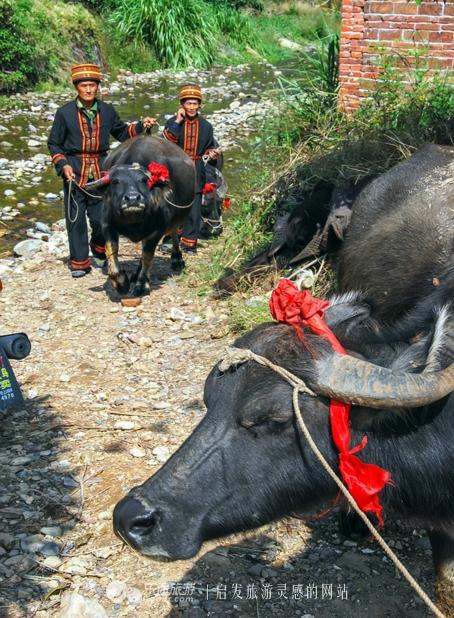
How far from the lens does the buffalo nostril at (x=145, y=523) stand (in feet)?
8.30

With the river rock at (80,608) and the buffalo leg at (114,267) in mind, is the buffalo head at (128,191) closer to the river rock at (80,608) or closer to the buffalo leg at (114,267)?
the buffalo leg at (114,267)

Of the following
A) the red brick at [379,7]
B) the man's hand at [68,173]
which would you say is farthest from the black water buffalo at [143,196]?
the red brick at [379,7]

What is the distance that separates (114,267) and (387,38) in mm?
3896

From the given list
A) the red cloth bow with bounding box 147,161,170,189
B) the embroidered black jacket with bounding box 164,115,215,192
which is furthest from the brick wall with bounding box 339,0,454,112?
the red cloth bow with bounding box 147,161,170,189

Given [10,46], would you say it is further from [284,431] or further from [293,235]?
[284,431]

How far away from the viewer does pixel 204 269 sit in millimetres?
7938

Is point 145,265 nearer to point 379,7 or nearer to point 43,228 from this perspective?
point 43,228

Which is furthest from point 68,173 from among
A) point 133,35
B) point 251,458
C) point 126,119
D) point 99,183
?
point 133,35

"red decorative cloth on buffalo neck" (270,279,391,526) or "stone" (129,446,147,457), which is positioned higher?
"red decorative cloth on buffalo neck" (270,279,391,526)

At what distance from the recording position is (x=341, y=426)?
2.55 meters

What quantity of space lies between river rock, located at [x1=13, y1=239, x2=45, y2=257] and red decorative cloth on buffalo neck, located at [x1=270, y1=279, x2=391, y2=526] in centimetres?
638

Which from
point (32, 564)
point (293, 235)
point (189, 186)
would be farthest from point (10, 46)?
point (32, 564)

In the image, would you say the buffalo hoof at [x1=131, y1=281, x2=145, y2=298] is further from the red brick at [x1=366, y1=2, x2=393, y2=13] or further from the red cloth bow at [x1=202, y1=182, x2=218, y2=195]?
the red brick at [x1=366, y1=2, x2=393, y2=13]

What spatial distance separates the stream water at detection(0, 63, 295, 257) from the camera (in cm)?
1036
